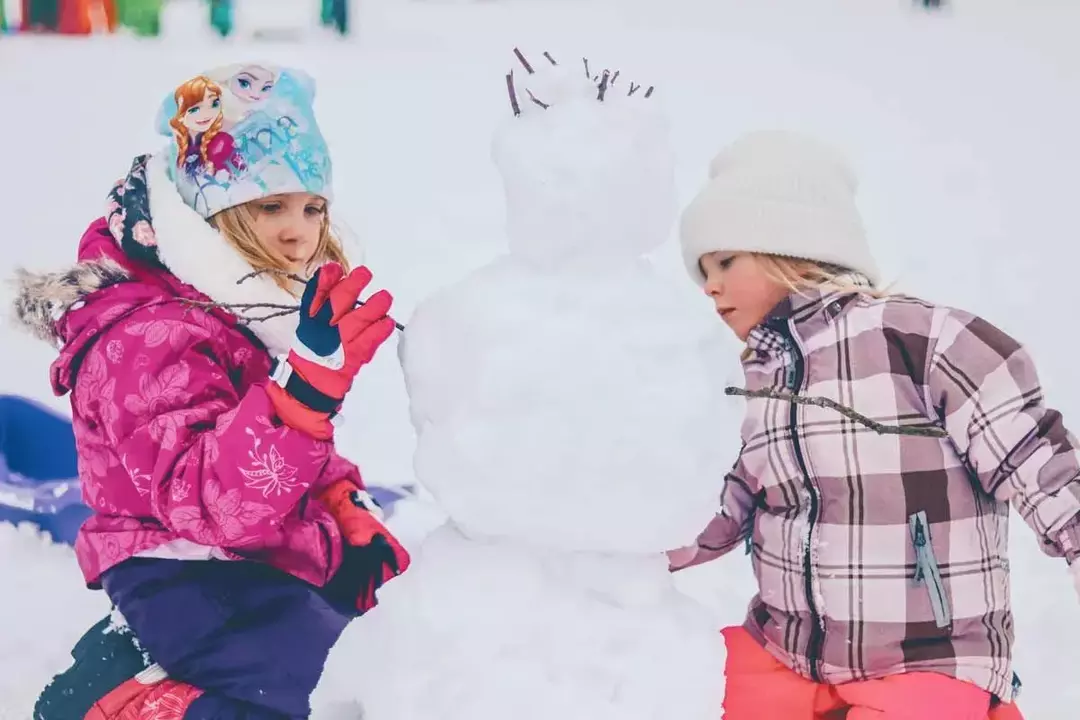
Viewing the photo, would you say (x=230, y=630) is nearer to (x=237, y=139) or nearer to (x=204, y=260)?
(x=204, y=260)

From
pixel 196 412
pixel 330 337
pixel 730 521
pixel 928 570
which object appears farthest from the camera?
pixel 730 521

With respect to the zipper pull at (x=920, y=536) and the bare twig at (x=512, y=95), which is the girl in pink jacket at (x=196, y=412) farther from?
the zipper pull at (x=920, y=536)

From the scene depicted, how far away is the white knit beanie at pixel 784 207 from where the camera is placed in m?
1.04

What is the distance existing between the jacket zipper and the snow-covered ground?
3.08ft

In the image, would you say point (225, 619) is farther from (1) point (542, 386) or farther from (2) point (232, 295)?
(1) point (542, 386)

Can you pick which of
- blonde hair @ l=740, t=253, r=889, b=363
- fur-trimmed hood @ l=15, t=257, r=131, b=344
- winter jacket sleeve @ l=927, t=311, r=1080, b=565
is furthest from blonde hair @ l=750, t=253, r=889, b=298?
fur-trimmed hood @ l=15, t=257, r=131, b=344

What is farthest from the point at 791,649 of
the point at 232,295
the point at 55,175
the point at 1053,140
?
the point at 55,175

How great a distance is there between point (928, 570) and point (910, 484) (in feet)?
0.31

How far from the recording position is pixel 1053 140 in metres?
2.09

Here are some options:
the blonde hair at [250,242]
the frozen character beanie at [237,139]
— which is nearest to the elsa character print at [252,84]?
the frozen character beanie at [237,139]

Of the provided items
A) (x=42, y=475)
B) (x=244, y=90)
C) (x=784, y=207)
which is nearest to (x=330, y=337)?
(x=244, y=90)

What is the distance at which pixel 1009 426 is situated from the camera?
0.99 meters

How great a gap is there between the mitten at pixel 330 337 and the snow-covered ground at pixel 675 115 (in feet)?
3.65

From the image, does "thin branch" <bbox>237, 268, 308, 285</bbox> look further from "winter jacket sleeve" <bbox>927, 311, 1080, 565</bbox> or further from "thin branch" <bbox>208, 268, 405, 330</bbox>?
"winter jacket sleeve" <bbox>927, 311, 1080, 565</bbox>
